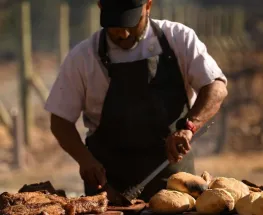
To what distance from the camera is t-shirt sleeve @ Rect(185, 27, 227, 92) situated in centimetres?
530

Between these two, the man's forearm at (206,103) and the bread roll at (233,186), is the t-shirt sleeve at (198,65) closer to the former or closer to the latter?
the man's forearm at (206,103)

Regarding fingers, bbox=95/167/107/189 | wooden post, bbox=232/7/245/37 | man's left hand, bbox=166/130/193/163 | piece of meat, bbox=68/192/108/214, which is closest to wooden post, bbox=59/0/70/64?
wooden post, bbox=232/7/245/37

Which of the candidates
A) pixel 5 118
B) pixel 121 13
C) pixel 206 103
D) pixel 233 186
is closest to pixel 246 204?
pixel 233 186

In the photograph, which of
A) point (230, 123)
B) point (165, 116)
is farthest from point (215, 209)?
point (230, 123)

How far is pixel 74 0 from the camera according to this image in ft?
69.1

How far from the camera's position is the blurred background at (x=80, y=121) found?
45.0 ft

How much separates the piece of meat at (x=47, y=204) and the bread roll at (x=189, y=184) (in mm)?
349

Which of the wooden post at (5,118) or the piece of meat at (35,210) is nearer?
the piece of meat at (35,210)

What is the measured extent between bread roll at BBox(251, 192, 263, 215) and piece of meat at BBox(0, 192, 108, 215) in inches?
29.1

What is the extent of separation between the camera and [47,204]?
4340mm

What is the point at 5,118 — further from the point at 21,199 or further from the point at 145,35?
the point at 21,199

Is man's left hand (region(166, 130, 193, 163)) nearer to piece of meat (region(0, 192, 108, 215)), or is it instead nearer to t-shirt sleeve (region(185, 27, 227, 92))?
t-shirt sleeve (region(185, 27, 227, 92))

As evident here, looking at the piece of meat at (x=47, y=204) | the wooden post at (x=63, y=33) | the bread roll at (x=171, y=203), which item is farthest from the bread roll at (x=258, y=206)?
the wooden post at (x=63, y=33)

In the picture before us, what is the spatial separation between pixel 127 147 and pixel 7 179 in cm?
806
